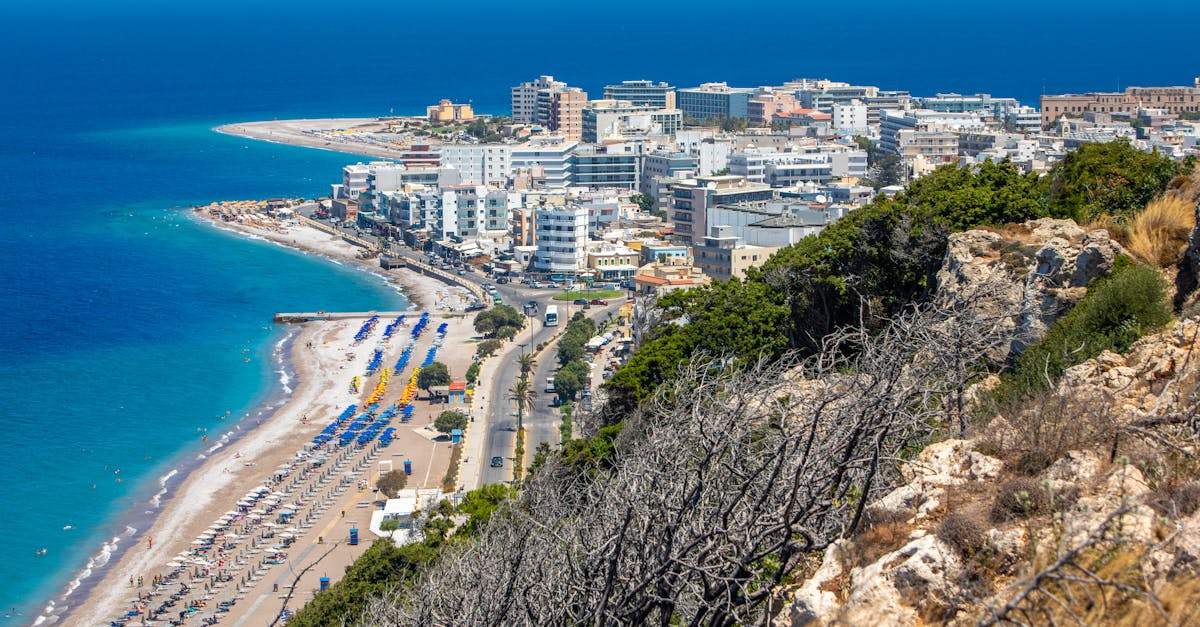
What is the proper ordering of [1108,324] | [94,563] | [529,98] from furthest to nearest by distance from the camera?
[529,98]
[94,563]
[1108,324]

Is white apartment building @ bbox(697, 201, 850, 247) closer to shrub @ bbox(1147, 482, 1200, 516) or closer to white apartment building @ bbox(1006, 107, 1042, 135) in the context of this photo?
white apartment building @ bbox(1006, 107, 1042, 135)

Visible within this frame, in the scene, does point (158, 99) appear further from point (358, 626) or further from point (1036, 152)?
point (358, 626)

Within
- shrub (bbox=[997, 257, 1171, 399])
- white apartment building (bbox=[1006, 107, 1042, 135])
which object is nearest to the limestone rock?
shrub (bbox=[997, 257, 1171, 399])

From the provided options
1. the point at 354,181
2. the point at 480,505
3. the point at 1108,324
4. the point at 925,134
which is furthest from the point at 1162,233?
the point at 925,134

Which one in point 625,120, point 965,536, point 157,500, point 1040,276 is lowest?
point 157,500

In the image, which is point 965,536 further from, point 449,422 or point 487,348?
point 487,348

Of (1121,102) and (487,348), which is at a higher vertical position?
(1121,102)

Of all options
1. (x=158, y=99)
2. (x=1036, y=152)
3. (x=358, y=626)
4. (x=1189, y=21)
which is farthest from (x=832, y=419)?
(x=1189, y=21)
